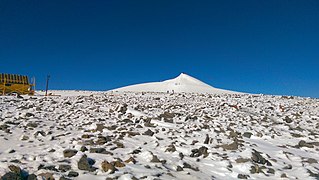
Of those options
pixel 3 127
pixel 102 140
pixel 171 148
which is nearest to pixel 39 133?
pixel 3 127

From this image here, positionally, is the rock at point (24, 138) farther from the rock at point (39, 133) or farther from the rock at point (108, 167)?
the rock at point (108, 167)

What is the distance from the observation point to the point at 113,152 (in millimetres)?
7395

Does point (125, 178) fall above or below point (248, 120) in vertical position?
below

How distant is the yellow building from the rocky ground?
A: 13800mm

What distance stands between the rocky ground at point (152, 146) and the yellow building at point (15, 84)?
1380 cm

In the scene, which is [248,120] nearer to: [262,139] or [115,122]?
[262,139]

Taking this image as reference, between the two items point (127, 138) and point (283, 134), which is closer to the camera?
point (127, 138)

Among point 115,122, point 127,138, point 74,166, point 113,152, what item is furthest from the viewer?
point 115,122

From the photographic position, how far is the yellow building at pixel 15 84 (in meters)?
25.0

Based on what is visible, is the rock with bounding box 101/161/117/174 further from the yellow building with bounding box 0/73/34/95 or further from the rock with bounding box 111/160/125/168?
the yellow building with bounding box 0/73/34/95

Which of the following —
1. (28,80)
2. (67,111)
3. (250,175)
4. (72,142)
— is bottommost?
(250,175)

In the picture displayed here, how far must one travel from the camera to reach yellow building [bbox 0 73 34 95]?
24984 millimetres

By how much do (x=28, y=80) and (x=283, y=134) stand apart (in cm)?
2525

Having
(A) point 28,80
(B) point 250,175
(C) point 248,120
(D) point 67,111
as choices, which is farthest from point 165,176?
(A) point 28,80
